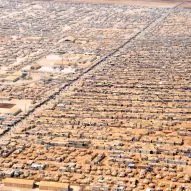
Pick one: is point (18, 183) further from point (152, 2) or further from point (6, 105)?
point (152, 2)

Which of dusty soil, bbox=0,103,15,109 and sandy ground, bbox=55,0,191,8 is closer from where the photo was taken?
dusty soil, bbox=0,103,15,109

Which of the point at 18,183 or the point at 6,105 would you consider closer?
the point at 18,183

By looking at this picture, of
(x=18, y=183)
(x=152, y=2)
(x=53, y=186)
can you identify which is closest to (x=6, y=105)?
(x=18, y=183)

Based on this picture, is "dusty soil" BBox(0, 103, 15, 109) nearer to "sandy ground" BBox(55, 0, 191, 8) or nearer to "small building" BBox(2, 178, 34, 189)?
"small building" BBox(2, 178, 34, 189)

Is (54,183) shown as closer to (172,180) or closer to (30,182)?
(30,182)

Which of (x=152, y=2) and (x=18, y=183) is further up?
(x=152, y=2)

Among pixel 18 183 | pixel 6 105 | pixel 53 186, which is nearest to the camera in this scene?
pixel 53 186

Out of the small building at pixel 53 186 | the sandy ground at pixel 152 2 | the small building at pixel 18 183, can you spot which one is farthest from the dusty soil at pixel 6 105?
the sandy ground at pixel 152 2

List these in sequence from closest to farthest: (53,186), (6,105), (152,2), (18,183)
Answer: (53,186)
(18,183)
(6,105)
(152,2)

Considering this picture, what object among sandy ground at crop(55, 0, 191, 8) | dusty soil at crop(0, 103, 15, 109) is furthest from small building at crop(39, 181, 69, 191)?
sandy ground at crop(55, 0, 191, 8)

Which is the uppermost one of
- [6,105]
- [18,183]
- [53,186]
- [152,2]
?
[152,2]

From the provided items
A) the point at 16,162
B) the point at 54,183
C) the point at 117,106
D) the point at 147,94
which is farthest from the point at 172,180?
the point at 147,94

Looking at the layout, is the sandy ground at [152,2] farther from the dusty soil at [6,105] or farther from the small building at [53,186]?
the small building at [53,186]
